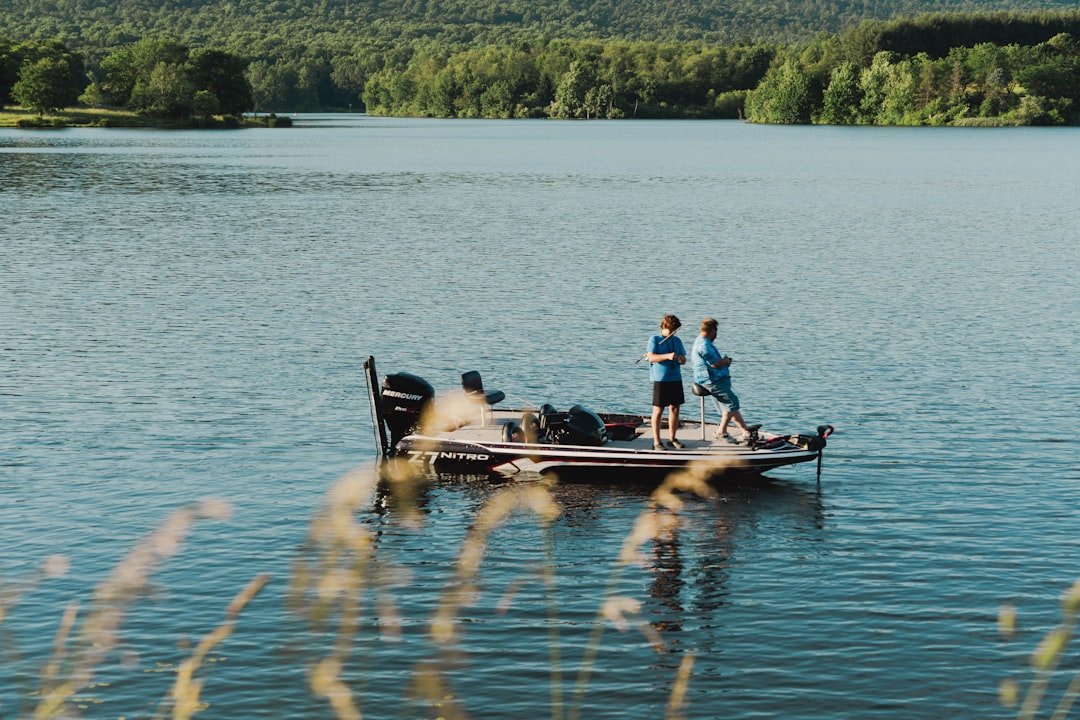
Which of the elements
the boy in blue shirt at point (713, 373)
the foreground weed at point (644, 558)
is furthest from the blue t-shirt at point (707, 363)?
the foreground weed at point (644, 558)

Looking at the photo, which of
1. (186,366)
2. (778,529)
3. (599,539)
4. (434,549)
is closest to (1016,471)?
(778,529)

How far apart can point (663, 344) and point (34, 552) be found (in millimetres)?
12027

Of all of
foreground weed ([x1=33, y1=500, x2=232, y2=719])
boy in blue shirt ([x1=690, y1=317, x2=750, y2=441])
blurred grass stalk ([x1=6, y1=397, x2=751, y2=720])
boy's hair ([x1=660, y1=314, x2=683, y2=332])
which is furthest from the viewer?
boy in blue shirt ([x1=690, y1=317, x2=750, y2=441])

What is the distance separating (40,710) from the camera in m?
17.6

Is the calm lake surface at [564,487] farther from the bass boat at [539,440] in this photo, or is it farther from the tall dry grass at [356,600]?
the bass boat at [539,440]

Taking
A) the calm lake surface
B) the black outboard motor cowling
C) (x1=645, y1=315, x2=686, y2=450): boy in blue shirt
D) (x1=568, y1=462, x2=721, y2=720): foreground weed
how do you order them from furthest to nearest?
1. the black outboard motor cowling
2. (x1=645, y1=315, x2=686, y2=450): boy in blue shirt
3. the calm lake surface
4. (x1=568, y1=462, x2=721, y2=720): foreground weed

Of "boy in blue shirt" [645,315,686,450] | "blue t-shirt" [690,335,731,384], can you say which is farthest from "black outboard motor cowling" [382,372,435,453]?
"blue t-shirt" [690,335,731,384]

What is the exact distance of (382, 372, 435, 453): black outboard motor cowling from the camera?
2980cm

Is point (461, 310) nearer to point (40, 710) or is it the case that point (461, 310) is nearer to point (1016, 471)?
point (1016, 471)

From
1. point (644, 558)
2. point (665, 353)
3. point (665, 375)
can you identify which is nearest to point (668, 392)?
point (665, 375)

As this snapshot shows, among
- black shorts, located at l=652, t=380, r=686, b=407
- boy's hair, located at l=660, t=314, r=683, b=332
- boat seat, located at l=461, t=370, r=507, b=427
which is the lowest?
boat seat, located at l=461, t=370, r=507, b=427

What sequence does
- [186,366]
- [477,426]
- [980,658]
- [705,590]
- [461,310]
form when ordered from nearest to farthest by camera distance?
[980,658] → [705,590] → [477,426] → [186,366] → [461,310]

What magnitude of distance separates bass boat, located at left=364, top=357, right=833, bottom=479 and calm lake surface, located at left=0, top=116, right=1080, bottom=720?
66 cm

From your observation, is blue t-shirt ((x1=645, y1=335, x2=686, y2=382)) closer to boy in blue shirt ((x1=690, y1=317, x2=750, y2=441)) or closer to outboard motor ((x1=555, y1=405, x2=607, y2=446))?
boy in blue shirt ((x1=690, y1=317, x2=750, y2=441))
